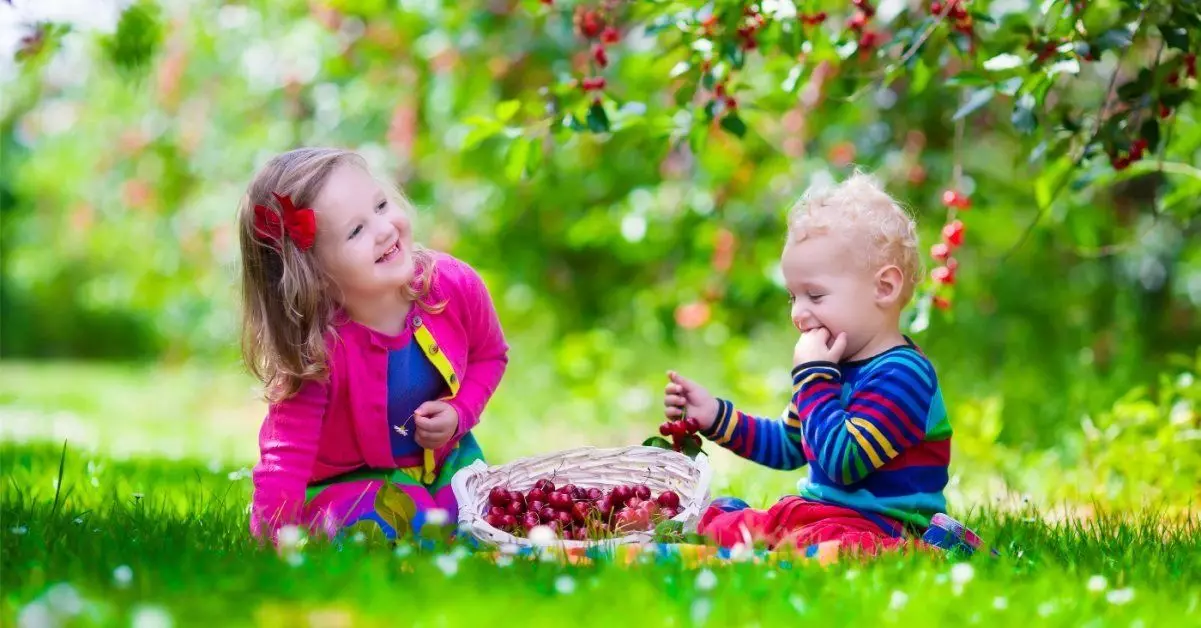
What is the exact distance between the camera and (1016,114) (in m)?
2.85

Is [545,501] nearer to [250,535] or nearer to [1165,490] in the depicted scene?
[250,535]

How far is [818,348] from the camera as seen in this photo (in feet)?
8.63

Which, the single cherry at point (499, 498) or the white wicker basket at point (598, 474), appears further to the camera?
the single cherry at point (499, 498)

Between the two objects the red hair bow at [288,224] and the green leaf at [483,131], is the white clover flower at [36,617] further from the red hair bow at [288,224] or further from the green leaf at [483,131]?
the green leaf at [483,131]

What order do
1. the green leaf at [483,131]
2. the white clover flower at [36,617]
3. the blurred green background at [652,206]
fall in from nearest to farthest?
the white clover flower at [36,617], the green leaf at [483,131], the blurred green background at [652,206]

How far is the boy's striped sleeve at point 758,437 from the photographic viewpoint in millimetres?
2914

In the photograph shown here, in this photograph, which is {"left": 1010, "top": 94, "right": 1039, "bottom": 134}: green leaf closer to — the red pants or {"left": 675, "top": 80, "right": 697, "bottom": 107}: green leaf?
{"left": 675, "top": 80, "right": 697, "bottom": 107}: green leaf

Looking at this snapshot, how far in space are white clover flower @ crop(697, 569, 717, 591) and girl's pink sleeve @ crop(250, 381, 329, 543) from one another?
1077 mm

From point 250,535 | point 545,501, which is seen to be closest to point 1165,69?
point 545,501

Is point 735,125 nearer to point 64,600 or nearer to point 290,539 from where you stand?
point 290,539

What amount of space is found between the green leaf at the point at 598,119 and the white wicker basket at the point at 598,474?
0.82 meters

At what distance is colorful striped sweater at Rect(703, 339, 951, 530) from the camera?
254 centimetres

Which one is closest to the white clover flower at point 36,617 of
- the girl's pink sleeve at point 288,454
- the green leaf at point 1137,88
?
the girl's pink sleeve at point 288,454

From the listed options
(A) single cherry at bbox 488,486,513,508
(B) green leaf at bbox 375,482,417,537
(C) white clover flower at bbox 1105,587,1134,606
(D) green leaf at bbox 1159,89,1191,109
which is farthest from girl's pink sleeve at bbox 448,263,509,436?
(D) green leaf at bbox 1159,89,1191,109
